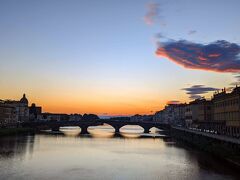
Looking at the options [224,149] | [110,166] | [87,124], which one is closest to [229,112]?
[224,149]

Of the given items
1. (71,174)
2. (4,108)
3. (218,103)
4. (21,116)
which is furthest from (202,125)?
(21,116)

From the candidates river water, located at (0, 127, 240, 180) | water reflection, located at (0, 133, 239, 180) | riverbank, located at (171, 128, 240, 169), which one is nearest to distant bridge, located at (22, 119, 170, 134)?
riverbank, located at (171, 128, 240, 169)

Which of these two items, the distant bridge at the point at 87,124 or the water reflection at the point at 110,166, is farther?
the distant bridge at the point at 87,124

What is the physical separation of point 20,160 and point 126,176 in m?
20.7

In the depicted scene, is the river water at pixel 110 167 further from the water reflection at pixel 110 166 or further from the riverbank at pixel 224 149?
the riverbank at pixel 224 149

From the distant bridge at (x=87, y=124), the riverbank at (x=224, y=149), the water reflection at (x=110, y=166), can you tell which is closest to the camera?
the water reflection at (x=110, y=166)

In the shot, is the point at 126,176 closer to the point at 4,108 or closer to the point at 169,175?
the point at 169,175

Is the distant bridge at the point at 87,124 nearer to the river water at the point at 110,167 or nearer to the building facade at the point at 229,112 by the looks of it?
the building facade at the point at 229,112

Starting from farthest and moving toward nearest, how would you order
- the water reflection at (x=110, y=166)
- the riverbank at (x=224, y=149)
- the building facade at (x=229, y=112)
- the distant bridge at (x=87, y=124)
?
Result: 1. the distant bridge at (x=87, y=124)
2. the building facade at (x=229, y=112)
3. the riverbank at (x=224, y=149)
4. the water reflection at (x=110, y=166)

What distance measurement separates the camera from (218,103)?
83.0 metres

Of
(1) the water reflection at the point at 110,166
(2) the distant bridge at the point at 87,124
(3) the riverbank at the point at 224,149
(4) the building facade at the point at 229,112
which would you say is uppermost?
(4) the building facade at the point at 229,112

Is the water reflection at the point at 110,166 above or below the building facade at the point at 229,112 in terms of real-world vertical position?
below

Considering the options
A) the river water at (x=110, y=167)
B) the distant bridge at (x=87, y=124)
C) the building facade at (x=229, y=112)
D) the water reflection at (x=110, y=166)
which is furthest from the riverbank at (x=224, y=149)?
the distant bridge at (x=87, y=124)

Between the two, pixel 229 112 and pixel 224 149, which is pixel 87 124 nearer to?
pixel 229 112
